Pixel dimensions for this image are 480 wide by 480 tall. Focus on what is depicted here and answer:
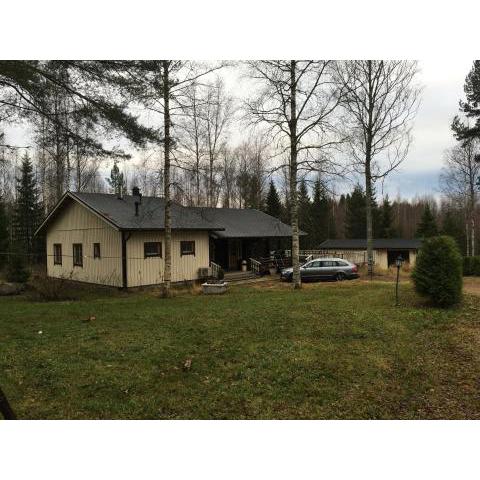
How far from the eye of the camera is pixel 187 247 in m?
17.5

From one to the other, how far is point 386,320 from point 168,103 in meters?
8.87

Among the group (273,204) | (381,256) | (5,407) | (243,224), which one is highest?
(273,204)

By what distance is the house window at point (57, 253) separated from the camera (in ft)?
62.7

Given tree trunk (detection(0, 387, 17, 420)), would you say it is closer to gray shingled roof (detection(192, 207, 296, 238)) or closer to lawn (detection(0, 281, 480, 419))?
lawn (detection(0, 281, 480, 419))

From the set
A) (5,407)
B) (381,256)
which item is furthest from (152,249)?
(381,256)

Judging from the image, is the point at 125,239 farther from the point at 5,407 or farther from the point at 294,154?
the point at 5,407

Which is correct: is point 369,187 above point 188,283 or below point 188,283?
above

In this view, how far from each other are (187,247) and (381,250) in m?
18.2

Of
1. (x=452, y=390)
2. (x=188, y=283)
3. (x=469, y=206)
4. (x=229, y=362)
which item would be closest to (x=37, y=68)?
(x=229, y=362)

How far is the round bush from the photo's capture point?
9219 mm

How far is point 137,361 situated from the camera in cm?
591

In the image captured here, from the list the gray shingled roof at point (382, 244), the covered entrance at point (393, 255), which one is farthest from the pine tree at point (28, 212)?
the covered entrance at point (393, 255)

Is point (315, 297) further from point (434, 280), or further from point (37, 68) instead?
point (37, 68)

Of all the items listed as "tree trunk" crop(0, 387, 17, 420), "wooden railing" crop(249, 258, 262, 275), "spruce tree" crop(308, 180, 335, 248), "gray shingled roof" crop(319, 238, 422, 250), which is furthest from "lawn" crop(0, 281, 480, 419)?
"spruce tree" crop(308, 180, 335, 248)
